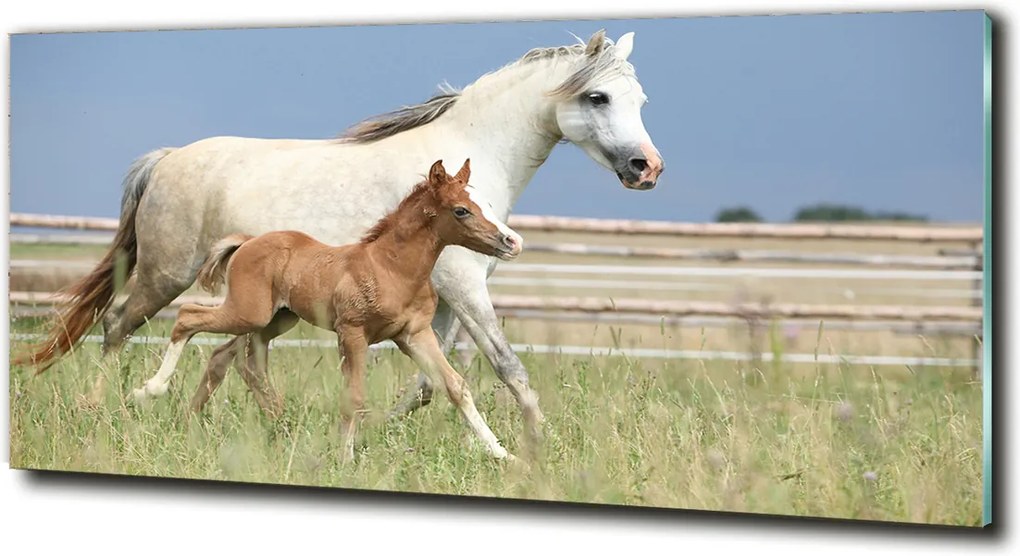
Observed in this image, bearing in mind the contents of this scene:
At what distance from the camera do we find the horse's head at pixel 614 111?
4.63 metres

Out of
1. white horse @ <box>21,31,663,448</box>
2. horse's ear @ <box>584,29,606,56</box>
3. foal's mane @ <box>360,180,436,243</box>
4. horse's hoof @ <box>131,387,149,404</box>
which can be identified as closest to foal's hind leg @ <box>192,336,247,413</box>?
white horse @ <box>21,31,663,448</box>

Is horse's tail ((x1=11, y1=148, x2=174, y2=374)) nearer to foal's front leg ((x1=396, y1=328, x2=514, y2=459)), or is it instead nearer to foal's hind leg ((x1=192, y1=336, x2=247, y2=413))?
foal's hind leg ((x1=192, y1=336, x2=247, y2=413))

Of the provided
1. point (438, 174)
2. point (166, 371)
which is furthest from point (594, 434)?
point (166, 371)

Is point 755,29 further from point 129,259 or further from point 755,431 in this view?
point 129,259

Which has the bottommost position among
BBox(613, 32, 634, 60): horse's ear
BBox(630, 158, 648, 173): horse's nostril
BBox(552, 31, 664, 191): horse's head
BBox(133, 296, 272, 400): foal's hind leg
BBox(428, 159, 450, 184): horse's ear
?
BBox(133, 296, 272, 400): foal's hind leg

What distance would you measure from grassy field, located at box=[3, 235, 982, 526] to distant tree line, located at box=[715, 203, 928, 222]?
0.42 m

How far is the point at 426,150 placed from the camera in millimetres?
4973

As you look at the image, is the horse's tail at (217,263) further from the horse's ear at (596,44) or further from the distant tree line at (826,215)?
the distant tree line at (826,215)

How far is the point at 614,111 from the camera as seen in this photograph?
4703 mm

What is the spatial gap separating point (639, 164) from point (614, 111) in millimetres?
211

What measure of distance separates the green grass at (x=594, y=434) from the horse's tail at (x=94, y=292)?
80 mm

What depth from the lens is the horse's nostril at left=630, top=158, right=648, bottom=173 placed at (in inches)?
182

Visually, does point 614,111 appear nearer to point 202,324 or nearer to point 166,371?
point 202,324

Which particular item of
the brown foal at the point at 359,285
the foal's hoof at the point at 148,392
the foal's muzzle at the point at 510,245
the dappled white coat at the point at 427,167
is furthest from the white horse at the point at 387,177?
the foal's muzzle at the point at 510,245
